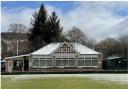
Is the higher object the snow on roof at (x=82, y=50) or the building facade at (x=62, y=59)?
the snow on roof at (x=82, y=50)

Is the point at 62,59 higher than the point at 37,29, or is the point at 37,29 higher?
the point at 37,29

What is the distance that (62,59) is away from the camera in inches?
2736

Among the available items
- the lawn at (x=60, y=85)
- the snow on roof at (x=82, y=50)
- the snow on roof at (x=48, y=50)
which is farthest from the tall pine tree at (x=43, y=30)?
the lawn at (x=60, y=85)

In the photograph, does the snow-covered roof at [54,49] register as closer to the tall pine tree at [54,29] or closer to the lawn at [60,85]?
the tall pine tree at [54,29]

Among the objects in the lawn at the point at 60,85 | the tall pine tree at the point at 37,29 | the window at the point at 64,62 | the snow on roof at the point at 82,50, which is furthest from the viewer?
the tall pine tree at the point at 37,29

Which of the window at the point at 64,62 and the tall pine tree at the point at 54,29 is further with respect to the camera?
the tall pine tree at the point at 54,29

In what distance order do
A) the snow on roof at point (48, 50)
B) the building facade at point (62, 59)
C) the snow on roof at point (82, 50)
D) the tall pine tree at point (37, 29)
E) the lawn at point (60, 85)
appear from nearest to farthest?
1. the lawn at point (60, 85)
2. the building facade at point (62, 59)
3. the snow on roof at point (48, 50)
4. the snow on roof at point (82, 50)
5. the tall pine tree at point (37, 29)

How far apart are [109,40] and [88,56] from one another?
63.6 ft

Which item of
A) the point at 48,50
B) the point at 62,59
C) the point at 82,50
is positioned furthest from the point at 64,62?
the point at 82,50

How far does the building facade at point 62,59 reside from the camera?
6856 cm

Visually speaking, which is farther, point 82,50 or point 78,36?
point 78,36

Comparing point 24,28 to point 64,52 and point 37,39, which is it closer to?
point 37,39

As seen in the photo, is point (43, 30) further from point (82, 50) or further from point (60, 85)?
point (60, 85)

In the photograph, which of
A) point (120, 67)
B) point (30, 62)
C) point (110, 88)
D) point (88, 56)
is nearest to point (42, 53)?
point (30, 62)
